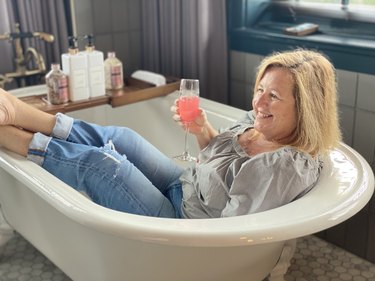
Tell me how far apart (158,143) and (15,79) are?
747mm

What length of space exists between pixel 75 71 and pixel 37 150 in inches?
27.2

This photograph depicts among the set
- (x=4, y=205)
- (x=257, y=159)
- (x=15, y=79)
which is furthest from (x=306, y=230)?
(x=15, y=79)

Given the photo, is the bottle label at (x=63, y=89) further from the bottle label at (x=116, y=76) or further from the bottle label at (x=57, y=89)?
the bottle label at (x=116, y=76)

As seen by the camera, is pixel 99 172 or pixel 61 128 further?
pixel 61 128

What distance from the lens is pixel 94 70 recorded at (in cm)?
240

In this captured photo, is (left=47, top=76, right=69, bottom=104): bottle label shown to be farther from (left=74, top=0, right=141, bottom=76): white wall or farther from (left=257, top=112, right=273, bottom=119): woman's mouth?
(left=257, top=112, right=273, bottom=119): woman's mouth

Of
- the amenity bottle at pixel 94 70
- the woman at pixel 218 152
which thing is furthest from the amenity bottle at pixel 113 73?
the woman at pixel 218 152

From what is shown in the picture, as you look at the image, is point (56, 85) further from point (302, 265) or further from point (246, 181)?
point (302, 265)

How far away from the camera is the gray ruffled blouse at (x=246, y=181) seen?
1.43m

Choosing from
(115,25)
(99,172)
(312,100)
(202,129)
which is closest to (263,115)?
(312,100)

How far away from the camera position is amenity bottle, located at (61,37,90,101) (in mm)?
2309

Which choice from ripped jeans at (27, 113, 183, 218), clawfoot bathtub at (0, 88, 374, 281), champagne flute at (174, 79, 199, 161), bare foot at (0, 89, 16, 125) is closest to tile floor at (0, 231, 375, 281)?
clawfoot bathtub at (0, 88, 374, 281)

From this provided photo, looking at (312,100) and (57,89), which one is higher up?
(312,100)

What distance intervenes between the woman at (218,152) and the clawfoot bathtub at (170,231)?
0.27ft
